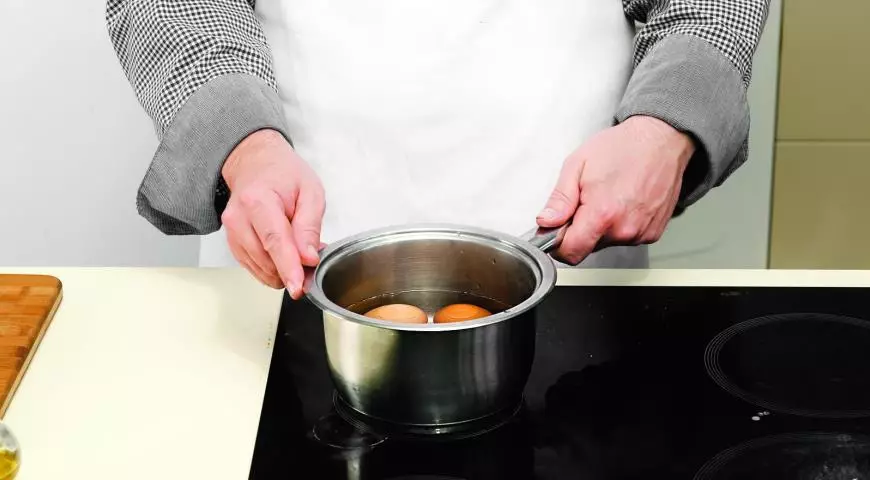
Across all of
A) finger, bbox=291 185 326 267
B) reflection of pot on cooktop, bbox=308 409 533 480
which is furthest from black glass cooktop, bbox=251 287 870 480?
finger, bbox=291 185 326 267

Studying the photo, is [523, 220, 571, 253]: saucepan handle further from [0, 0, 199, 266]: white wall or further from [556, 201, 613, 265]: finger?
[0, 0, 199, 266]: white wall

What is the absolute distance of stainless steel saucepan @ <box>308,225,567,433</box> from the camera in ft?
2.01

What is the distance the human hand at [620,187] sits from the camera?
0.76 m

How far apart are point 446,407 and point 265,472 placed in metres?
0.12

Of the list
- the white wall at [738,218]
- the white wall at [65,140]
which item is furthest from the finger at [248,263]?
the white wall at [738,218]

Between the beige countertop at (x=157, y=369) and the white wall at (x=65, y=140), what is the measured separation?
0.59m

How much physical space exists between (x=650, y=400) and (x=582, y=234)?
0.14 metres

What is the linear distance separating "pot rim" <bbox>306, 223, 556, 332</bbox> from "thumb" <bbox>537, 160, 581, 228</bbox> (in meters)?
0.04

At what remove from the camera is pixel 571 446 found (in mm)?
643

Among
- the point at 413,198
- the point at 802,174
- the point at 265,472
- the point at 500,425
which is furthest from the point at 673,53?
the point at 802,174

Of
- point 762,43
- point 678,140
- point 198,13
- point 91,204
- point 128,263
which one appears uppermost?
point 198,13

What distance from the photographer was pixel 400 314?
707 millimetres

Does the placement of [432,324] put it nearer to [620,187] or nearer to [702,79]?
[620,187]

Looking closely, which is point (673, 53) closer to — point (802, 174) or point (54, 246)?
point (802, 174)
